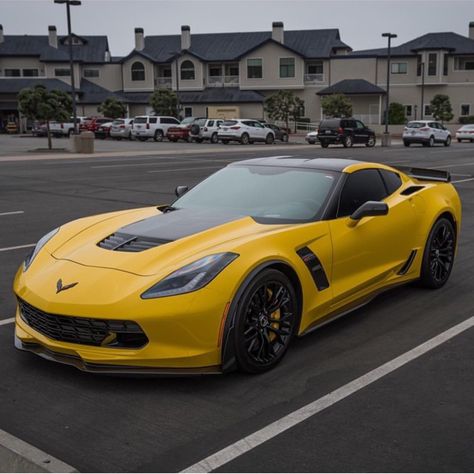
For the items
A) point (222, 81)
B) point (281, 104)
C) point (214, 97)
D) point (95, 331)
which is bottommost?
point (95, 331)

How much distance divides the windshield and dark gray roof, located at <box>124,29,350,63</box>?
218ft

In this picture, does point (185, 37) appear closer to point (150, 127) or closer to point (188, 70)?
point (188, 70)

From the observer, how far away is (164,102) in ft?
205

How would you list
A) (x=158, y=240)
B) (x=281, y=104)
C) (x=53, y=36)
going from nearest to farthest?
(x=158, y=240)
(x=281, y=104)
(x=53, y=36)

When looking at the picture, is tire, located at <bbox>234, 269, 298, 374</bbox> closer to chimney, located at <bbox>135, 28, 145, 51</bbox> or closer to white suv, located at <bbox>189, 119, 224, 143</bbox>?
white suv, located at <bbox>189, 119, 224, 143</bbox>

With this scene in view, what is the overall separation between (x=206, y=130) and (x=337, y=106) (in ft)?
57.3

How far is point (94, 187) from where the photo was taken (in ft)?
54.6

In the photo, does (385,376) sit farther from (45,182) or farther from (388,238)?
(45,182)

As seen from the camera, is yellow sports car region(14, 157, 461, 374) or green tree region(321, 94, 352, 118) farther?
green tree region(321, 94, 352, 118)

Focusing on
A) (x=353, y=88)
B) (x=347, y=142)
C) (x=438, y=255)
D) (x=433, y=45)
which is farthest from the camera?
(x=433, y=45)

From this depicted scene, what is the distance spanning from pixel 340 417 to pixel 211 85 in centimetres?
7180

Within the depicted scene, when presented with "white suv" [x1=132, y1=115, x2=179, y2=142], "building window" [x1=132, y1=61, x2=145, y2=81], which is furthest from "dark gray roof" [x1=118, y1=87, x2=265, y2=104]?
"white suv" [x1=132, y1=115, x2=179, y2=142]

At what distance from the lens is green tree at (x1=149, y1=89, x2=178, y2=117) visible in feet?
204

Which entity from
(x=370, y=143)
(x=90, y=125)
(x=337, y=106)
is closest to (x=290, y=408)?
(x=370, y=143)
